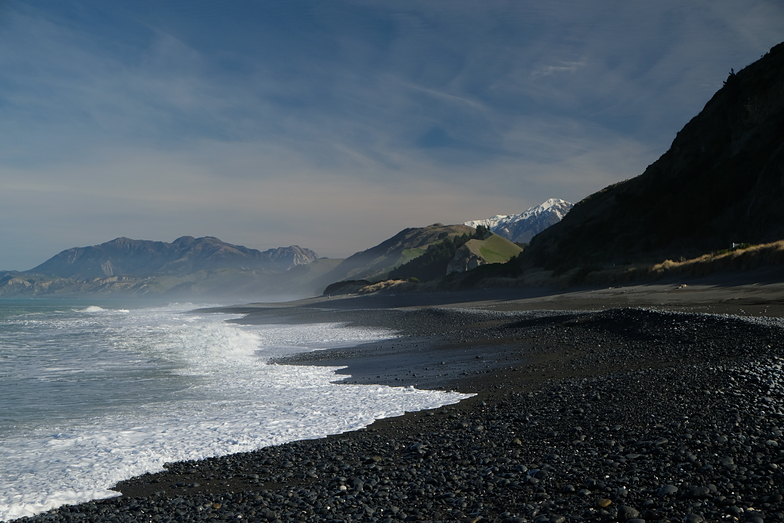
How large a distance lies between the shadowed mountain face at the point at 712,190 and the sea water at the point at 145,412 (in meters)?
29.5

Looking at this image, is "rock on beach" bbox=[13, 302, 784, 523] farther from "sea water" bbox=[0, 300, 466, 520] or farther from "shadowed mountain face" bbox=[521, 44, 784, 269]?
"shadowed mountain face" bbox=[521, 44, 784, 269]

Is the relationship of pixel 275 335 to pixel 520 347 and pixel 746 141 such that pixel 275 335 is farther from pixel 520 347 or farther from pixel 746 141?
pixel 746 141

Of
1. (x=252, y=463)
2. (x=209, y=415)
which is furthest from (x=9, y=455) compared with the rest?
(x=252, y=463)

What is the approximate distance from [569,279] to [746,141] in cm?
1776

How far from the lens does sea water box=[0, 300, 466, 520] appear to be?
627 centimetres

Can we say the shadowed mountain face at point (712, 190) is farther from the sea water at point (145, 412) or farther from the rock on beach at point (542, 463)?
the sea water at point (145, 412)

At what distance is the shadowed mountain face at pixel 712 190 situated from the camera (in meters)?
34.7

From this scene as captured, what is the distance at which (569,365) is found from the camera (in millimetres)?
11531

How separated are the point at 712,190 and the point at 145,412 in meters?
43.3

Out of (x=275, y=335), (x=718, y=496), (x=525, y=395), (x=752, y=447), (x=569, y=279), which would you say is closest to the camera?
(x=718, y=496)

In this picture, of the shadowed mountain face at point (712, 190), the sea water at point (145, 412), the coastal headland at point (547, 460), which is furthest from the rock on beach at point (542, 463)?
the shadowed mountain face at point (712, 190)

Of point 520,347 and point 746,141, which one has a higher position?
point 746,141

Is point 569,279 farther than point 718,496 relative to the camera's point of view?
Yes

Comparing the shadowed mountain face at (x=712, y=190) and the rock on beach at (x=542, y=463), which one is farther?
the shadowed mountain face at (x=712, y=190)
